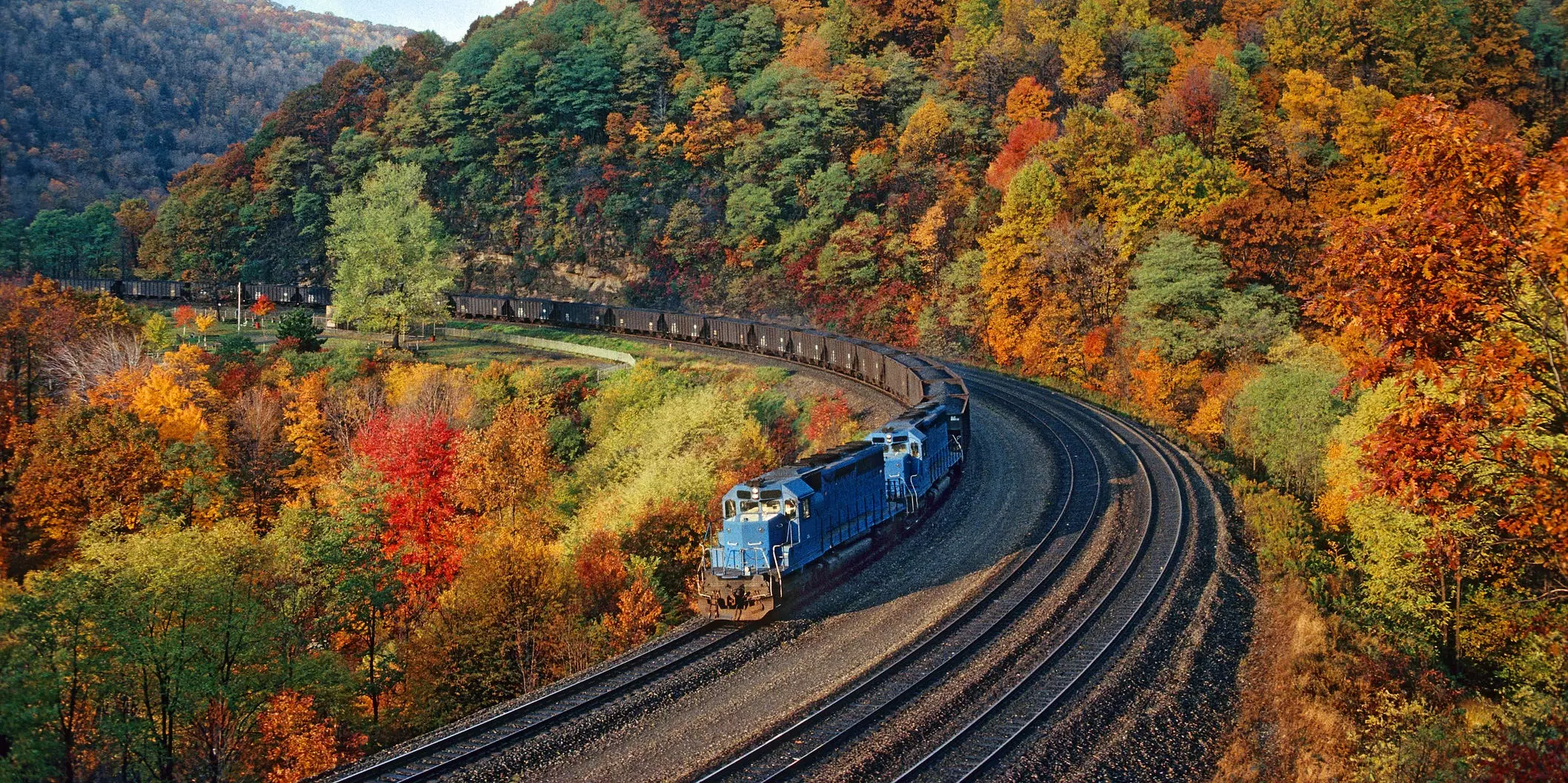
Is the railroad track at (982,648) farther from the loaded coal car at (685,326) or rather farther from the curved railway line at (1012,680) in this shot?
the loaded coal car at (685,326)

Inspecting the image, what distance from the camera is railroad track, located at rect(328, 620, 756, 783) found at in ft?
51.6

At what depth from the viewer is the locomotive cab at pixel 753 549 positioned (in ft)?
71.4

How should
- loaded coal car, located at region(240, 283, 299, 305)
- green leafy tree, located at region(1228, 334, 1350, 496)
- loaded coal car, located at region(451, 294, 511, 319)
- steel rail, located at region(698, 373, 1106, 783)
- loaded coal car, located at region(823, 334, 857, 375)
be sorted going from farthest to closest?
1. loaded coal car, located at region(240, 283, 299, 305)
2. loaded coal car, located at region(451, 294, 511, 319)
3. loaded coal car, located at region(823, 334, 857, 375)
4. green leafy tree, located at region(1228, 334, 1350, 496)
5. steel rail, located at region(698, 373, 1106, 783)

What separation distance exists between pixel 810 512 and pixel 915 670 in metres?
5.36

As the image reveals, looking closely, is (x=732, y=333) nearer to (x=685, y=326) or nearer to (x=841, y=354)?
(x=685, y=326)

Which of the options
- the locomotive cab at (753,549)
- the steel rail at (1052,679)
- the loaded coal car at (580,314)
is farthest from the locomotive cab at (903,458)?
the loaded coal car at (580,314)

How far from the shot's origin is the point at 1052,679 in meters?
18.8

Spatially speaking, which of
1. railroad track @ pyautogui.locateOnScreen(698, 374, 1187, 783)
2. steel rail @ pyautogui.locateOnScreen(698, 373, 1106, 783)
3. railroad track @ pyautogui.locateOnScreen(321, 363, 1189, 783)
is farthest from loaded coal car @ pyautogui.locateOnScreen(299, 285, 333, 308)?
railroad track @ pyautogui.locateOnScreen(321, 363, 1189, 783)

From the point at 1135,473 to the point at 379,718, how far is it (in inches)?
1038

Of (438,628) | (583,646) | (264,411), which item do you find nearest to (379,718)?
(438,628)

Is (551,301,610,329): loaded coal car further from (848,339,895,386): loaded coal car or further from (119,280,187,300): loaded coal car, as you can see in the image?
(119,280,187,300): loaded coal car

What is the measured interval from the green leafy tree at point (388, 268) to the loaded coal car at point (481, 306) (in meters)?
10.6

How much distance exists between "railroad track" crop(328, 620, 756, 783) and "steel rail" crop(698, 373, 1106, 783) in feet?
11.8

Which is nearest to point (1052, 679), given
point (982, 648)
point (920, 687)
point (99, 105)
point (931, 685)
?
point (982, 648)
